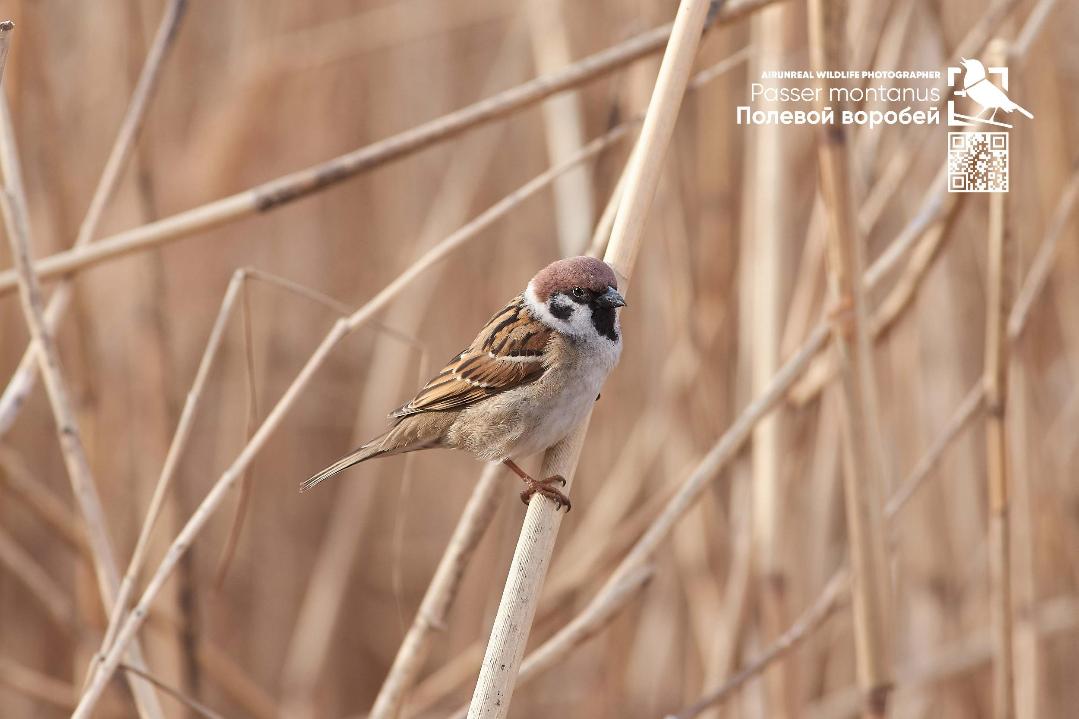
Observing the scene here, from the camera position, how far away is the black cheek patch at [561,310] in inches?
73.2

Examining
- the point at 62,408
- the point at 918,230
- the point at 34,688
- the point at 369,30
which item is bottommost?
the point at 34,688

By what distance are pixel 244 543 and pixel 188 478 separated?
0.35m

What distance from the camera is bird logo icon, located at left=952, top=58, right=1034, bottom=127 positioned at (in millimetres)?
2264

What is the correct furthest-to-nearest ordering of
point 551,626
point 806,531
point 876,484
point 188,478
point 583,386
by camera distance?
point 188,478, point 551,626, point 806,531, point 583,386, point 876,484

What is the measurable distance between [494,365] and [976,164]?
3.62 ft

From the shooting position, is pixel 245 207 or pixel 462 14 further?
pixel 462 14

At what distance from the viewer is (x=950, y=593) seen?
3.10 meters

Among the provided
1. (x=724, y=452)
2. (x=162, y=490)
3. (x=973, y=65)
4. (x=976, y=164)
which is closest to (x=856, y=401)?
(x=724, y=452)

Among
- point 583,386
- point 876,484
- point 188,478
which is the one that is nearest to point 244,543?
point 188,478

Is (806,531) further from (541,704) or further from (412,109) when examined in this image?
(412,109)

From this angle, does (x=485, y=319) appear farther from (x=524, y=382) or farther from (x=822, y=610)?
(x=822, y=610)

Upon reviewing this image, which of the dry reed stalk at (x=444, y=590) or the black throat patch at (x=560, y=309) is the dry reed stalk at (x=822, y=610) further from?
the black throat patch at (x=560, y=309)

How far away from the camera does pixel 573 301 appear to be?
1832 millimetres

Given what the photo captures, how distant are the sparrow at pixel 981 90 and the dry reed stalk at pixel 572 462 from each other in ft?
3.40
